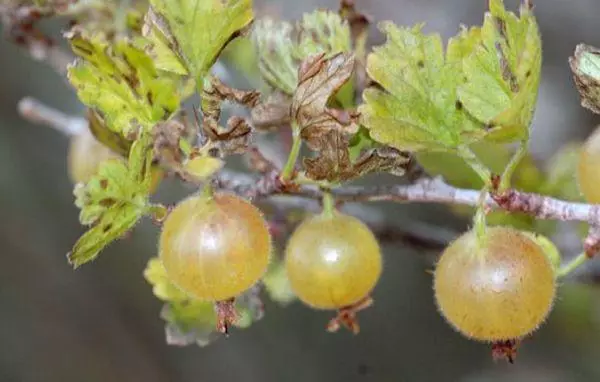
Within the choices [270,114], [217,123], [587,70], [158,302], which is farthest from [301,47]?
[158,302]

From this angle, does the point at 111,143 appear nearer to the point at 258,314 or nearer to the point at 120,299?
the point at 258,314

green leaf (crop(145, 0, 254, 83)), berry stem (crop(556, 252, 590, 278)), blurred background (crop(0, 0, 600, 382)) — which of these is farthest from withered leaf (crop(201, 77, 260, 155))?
blurred background (crop(0, 0, 600, 382))

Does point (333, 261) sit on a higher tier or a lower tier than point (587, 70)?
lower

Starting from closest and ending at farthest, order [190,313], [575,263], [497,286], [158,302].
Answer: [497,286] → [575,263] → [190,313] → [158,302]

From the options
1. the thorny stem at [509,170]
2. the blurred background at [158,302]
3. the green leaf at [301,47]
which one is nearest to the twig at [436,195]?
the thorny stem at [509,170]

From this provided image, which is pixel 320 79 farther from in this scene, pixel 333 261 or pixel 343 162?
pixel 333 261

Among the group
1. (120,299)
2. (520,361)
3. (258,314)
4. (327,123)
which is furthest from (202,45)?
(120,299)
